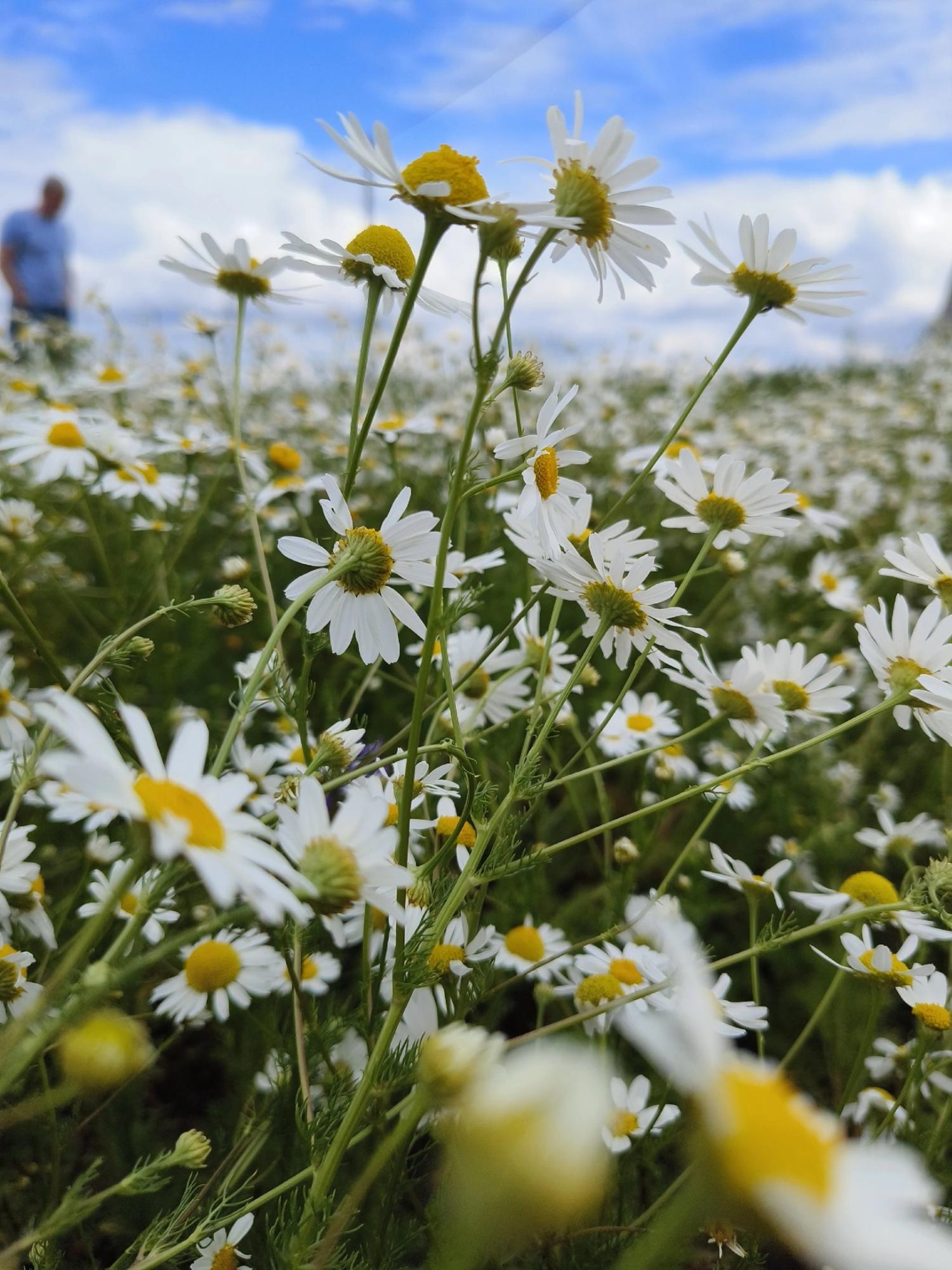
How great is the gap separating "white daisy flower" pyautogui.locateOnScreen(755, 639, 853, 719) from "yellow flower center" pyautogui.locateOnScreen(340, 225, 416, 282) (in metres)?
0.53

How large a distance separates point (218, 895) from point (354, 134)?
0.47 meters

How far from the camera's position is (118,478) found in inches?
57.7

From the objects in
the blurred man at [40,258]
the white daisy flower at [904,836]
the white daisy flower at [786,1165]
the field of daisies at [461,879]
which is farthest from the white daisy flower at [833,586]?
the blurred man at [40,258]

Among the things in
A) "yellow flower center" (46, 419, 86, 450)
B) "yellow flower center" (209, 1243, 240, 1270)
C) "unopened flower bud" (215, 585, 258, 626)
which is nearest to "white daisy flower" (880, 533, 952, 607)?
"unopened flower bud" (215, 585, 258, 626)

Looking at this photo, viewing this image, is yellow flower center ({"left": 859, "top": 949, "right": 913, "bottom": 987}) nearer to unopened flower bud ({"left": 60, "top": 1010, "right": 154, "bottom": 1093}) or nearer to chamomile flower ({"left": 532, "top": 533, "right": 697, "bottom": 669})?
chamomile flower ({"left": 532, "top": 533, "right": 697, "bottom": 669})

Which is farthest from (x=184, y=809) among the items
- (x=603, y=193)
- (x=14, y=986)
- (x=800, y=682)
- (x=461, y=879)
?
(x=800, y=682)

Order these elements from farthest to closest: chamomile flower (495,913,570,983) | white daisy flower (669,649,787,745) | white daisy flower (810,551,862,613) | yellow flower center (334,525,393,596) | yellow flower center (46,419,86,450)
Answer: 1. white daisy flower (810,551,862,613)
2. yellow flower center (46,419,86,450)
3. chamomile flower (495,913,570,983)
4. white daisy flower (669,649,787,745)
5. yellow flower center (334,525,393,596)

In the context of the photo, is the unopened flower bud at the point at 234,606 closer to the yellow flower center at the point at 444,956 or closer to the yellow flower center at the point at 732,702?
the yellow flower center at the point at 444,956

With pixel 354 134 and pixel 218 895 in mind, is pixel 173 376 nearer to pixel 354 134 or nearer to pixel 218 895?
pixel 354 134

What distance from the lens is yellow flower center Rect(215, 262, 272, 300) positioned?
1047 millimetres

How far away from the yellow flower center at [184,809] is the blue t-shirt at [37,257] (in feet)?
17.8

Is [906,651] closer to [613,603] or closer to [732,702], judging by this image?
[732,702]

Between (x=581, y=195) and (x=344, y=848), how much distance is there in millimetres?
472

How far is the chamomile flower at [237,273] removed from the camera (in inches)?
40.0
